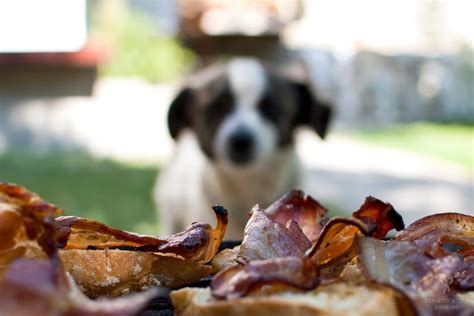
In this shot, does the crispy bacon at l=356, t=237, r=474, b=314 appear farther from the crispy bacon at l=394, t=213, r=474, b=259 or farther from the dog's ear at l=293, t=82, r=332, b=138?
the dog's ear at l=293, t=82, r=332, b=138

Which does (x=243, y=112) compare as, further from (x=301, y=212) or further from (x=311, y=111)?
(x=301, y=212)

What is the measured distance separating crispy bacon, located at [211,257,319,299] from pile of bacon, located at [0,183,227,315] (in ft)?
0.20

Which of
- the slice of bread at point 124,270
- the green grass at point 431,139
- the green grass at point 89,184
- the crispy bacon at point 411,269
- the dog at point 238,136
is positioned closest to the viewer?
the crispy bacon at point 411,269

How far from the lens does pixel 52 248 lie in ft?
1.58

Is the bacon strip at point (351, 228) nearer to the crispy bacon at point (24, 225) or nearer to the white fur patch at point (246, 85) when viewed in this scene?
the crispy bacon at point (24, 225)

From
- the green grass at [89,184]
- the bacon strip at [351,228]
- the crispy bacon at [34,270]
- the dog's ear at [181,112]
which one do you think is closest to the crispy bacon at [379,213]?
the bacon strip at [351,228]

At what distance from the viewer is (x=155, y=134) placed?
785 cm

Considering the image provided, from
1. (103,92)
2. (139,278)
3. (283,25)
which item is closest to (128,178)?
(283,25)

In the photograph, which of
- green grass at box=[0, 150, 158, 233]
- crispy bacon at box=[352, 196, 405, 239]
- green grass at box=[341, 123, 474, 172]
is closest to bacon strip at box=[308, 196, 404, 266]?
crispy bacon at box=[352, 196, 405, 239]

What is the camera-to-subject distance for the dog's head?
337cm

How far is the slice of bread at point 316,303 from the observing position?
472 mm

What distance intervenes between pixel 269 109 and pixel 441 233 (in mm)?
2892

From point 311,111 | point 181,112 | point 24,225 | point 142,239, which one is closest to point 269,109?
point 311,111

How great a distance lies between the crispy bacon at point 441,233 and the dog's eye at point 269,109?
2.81 m
